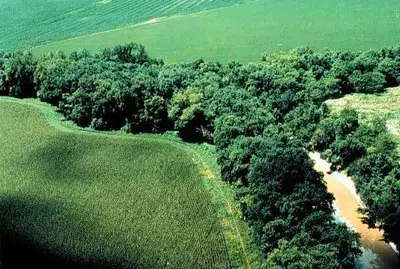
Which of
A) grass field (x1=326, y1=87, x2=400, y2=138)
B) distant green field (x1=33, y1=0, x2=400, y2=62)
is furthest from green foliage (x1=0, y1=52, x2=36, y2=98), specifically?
grass field (x1=326, y1=87, x2=400, y2=138)

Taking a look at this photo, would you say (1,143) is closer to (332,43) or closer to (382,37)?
(332,43)

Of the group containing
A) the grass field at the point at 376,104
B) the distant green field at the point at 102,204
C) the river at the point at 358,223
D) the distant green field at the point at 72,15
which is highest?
the distant green field at the point at 72,15

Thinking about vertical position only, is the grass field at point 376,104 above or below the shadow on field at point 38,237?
below

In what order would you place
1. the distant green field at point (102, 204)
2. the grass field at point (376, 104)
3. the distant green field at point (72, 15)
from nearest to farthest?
1. the distant green field at point (102, 204)
2. the grass field at point (376, 104)
3. the distant green field at point (72, 15)

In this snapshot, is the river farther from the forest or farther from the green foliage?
the green foliage

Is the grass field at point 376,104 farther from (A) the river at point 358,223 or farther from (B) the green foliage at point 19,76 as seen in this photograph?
(B) the green foliage at point 19,76

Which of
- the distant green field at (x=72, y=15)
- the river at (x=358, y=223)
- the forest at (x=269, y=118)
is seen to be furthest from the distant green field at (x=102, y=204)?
the distant green field at (x=72, y=15)
